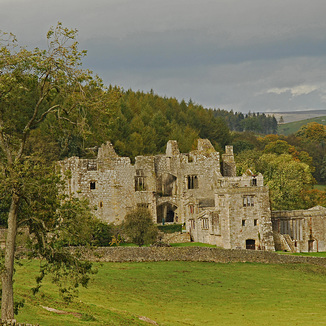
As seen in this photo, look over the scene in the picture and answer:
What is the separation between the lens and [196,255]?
182 feet

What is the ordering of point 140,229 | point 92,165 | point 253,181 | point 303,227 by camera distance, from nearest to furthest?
point 140,229 < point 253,181 < point 303,227 < point 92,165

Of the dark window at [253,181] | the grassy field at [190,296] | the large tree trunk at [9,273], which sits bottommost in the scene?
the grassy field at [190,296]

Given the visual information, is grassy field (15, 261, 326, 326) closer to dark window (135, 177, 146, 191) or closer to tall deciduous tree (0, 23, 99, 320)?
tall deciduous tree (0, 23, 99, 320)

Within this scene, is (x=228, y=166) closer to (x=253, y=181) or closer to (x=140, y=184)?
(x=140, y=184)

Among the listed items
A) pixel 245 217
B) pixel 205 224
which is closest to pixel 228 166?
pixel 205 224

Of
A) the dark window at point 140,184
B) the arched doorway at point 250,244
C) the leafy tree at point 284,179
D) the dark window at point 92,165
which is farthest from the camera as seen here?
the leafy tree at point 284,179

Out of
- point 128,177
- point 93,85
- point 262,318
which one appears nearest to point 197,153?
point 128,177

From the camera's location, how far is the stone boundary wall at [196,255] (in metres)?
53.8

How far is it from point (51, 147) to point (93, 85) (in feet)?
167

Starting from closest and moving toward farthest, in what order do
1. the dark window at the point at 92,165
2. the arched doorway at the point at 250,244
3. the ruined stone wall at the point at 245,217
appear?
the ruined stone wall at the point at 245,217
the arched doorway at the point at 250,244
the dark window at the point at 92,165

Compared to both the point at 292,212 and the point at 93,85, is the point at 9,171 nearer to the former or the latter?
the point at 93,85

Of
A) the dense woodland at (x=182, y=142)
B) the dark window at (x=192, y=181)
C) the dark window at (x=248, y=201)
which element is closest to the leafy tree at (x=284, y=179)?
the dense woodland at (x=182, y=142)

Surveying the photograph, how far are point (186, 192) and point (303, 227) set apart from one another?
1372 cm

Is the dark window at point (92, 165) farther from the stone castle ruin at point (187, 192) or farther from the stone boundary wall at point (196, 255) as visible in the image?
the stone boundary wall at point (196, 255)
